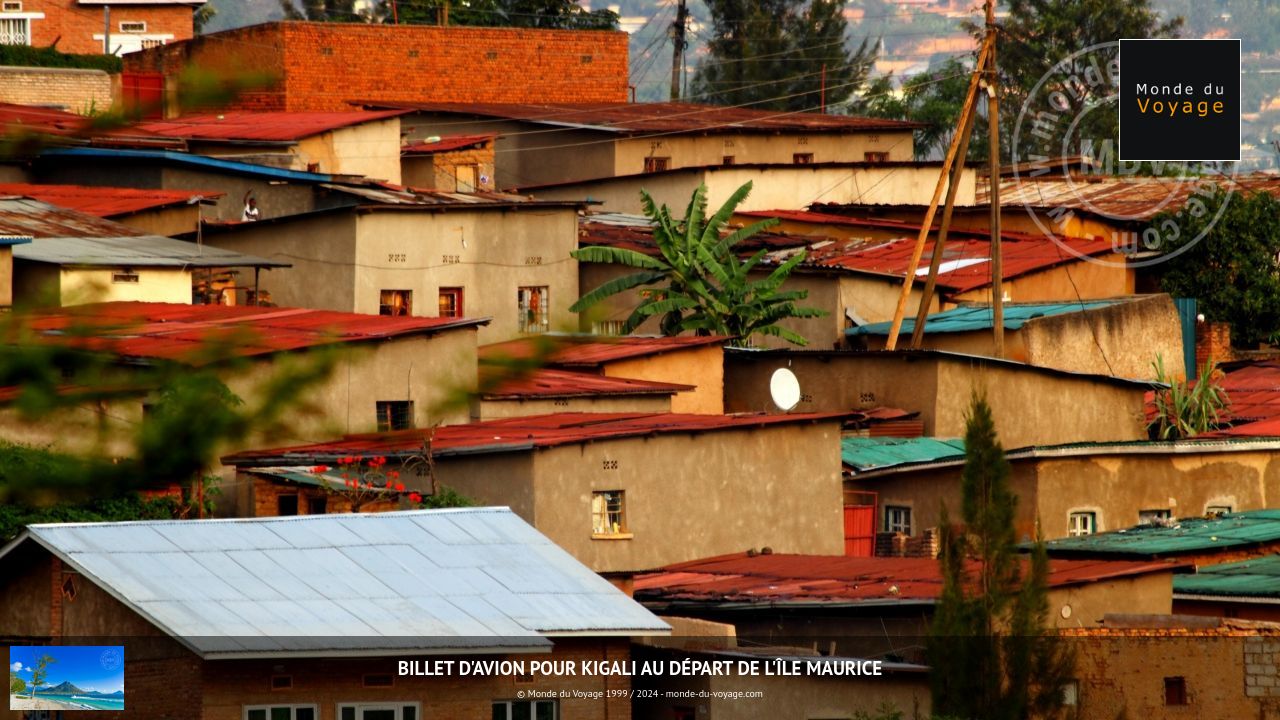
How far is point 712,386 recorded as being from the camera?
3353 cm

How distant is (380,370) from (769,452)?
16.2 ft

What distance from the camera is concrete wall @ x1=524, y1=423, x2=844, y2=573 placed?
26.1 metres

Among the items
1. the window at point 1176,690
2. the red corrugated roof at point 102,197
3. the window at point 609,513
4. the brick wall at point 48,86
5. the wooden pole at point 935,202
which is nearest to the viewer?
the window at point 1176,690

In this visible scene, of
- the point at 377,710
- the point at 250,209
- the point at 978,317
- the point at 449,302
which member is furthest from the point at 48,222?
the point at 377,710

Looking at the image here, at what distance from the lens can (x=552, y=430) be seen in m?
27.2

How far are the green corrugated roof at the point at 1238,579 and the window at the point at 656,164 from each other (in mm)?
24252

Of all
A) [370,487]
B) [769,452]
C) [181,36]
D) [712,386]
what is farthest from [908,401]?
[181,36]

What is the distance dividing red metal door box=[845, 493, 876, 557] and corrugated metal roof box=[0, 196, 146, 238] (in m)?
12.0

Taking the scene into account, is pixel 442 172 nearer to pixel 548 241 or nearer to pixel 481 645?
pixel 548 241

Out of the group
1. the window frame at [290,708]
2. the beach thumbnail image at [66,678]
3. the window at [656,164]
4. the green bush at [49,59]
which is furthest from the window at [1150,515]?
the green bush at [49,59]

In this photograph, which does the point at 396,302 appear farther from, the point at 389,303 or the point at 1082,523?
the point at 1082,523

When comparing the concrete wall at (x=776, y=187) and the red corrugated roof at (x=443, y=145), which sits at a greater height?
the red corrugated roof at (x=443, y=145)

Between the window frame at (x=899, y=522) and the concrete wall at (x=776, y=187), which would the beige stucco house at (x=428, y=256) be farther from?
the window frame at (x=899, y=522)

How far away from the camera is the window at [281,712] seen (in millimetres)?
18016
